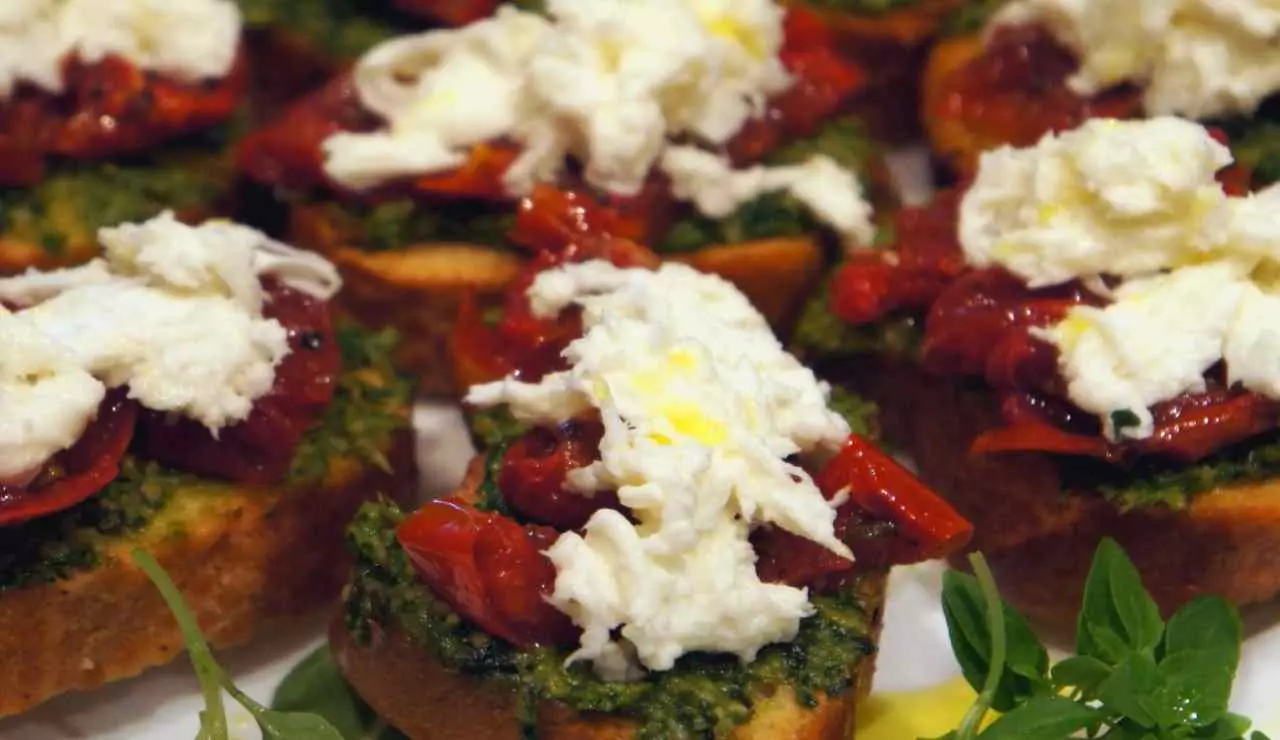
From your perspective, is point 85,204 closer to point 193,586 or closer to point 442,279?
point 442,279

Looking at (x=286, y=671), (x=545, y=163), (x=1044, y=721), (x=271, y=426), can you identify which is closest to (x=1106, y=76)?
(x=545, y=163)

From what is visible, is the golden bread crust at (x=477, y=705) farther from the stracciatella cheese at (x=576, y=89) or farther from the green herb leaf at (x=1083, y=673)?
the stracciatella cheese at (x=576, y=89)

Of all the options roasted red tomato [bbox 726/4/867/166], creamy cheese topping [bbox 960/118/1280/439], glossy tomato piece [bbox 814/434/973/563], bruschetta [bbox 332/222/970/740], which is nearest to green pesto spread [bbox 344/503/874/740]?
bruschetta [bbox 332/222/970/740]

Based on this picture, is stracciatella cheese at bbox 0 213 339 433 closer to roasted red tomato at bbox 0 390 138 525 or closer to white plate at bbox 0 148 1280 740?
roasted red tomato at bbox 0 390 138 525

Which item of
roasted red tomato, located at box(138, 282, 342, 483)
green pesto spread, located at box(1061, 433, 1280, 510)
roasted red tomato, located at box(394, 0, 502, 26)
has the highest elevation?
green pesto spread, located at box(1061, 433, 1280, 510)

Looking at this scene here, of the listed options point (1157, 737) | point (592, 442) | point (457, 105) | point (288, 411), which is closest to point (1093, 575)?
point (1157, 737)
